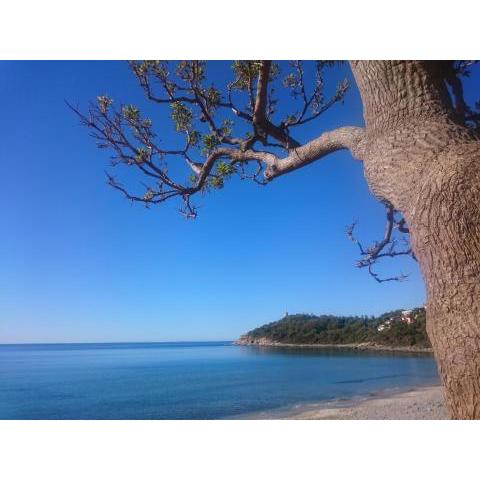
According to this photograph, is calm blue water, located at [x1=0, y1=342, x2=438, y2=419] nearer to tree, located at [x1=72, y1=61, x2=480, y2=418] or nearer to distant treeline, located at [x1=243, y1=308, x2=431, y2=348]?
distant treeline, located at [x1=243, y1=308, x2=431, y2=348]

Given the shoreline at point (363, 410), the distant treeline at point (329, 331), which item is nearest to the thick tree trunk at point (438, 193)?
the distant treeline at point (329, 331)

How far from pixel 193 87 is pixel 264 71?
656 mm

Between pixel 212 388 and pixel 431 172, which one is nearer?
pixel 431 172

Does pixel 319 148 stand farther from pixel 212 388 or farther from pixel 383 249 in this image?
pixel 212 388

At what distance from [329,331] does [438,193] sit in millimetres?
6361

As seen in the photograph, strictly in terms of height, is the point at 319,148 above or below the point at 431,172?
above

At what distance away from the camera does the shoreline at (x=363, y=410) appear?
25.5 feet

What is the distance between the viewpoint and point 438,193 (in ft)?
3.88

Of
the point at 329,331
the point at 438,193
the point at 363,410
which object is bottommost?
the point at 363,410

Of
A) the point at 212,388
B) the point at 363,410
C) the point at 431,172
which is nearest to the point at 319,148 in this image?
the point at 431,172

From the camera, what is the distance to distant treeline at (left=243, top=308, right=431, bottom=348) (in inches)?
258

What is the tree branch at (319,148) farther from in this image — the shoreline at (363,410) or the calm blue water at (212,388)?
the calm blue water at (212,388)

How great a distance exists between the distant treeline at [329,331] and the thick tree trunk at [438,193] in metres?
5.10
